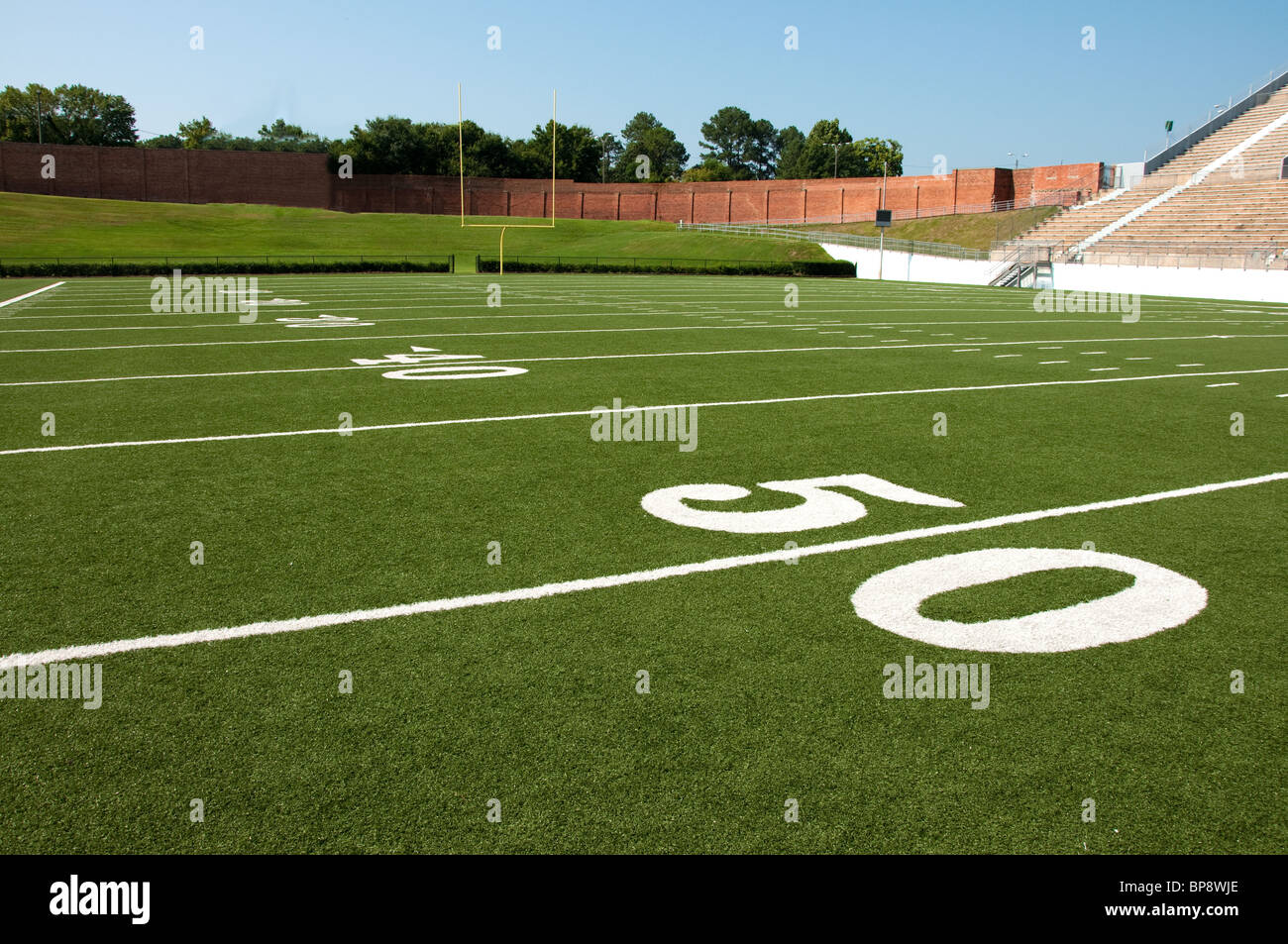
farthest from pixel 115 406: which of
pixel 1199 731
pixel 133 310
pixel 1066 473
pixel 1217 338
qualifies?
pixel 1217 338

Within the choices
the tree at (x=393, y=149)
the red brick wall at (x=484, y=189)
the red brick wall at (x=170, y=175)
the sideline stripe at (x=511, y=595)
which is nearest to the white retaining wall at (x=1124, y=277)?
the red brick wall at (x=484, y=189)

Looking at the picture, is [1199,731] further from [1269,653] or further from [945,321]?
[945,321]

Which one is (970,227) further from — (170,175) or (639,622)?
(639,622)

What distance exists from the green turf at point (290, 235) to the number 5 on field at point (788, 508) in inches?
1904

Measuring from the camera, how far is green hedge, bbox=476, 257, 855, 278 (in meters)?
45.8

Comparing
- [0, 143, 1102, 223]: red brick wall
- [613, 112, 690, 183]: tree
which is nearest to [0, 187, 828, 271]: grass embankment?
[0, 143, 1102, 223]: red brick wall

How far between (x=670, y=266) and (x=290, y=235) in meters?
31.6

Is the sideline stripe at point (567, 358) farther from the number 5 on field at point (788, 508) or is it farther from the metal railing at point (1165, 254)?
the metal railing at point (1165, 254)

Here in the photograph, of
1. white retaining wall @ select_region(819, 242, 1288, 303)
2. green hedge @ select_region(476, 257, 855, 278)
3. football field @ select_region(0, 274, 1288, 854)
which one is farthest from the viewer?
A: green hedge @ select_region(476, 257, 855, 278)

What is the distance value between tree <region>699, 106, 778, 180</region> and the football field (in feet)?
510

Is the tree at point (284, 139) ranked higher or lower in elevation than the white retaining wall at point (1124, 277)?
higher

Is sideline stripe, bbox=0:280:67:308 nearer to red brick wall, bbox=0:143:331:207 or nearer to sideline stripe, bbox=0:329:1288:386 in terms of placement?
sideline stripe, bbox=0:329:1288:386

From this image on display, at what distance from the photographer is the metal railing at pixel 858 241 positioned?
47500mm

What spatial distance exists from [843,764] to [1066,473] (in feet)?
15.1
